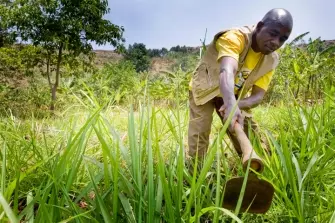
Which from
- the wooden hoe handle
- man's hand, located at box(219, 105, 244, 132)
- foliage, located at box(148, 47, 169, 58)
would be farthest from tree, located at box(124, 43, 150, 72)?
the wooden hoe handle

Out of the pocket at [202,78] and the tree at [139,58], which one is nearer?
the pocket at [202,78]

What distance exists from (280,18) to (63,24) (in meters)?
12.2

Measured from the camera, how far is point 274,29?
2168 millimetres

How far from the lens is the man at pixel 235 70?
7.00 feet

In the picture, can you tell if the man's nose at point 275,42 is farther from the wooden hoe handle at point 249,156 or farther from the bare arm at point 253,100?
the wooden hoe handle at point 249,156

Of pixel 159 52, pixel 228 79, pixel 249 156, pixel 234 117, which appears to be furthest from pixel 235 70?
pixel 159 52

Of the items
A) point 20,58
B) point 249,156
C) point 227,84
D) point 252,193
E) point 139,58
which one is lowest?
point 252,193

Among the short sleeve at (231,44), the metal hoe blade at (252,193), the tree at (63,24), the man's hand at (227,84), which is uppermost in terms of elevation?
the tree at (63,24)

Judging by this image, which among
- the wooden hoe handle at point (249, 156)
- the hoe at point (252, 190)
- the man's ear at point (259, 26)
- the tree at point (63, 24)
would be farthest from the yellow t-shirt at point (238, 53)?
the tree at point (63, 24)

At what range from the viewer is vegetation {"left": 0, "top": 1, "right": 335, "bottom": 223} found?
1.27 meters

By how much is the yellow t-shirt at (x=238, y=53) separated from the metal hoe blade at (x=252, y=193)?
0.97 metres

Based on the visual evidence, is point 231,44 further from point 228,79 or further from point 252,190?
point 252,190

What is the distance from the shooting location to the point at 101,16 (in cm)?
1391

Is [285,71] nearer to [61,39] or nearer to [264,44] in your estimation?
[61,39]
